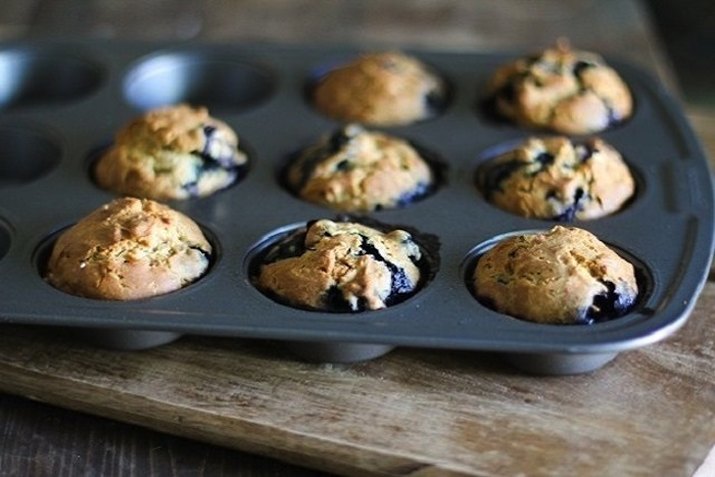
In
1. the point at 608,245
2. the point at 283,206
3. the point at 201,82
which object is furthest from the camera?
the point at 201,82

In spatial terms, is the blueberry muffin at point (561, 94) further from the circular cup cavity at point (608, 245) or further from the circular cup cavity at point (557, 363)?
the circular cup cavity at point (557, 363)

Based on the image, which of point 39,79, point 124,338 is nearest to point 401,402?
point 124,338

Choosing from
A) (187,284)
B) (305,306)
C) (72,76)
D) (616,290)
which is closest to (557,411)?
(616,290)

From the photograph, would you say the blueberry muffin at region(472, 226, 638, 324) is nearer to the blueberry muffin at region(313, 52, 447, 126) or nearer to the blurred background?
the blueberry muffin at region(313, 52, 447, 126)

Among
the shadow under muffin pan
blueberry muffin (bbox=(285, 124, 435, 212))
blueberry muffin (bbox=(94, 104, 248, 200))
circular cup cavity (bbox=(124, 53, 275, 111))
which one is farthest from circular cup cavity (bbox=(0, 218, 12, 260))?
circular cup cavity (bbox=(124, 53, 275, 111))

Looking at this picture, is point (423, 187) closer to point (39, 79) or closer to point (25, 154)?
point (25, 154)

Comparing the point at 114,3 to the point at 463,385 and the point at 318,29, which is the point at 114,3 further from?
the point at 463,385
